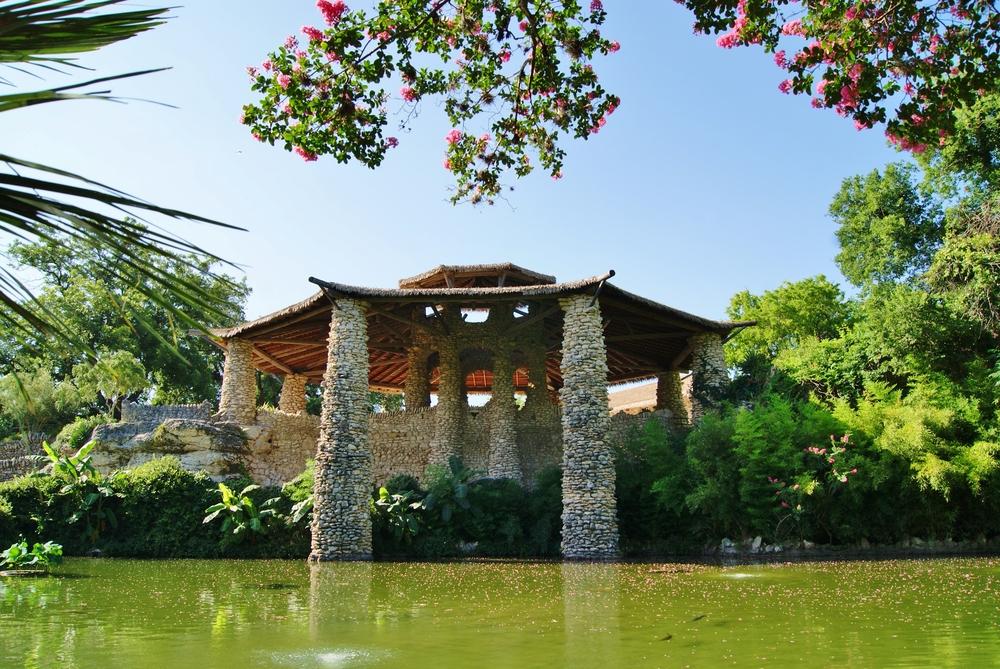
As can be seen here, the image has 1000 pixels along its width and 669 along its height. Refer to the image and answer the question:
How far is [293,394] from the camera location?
28.5 meters

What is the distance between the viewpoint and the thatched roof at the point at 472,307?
18.5m

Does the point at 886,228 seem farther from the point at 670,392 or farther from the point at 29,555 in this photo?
the point at 29,555

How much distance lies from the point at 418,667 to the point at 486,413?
17.9 meters

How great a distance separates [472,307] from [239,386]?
753 centimetres

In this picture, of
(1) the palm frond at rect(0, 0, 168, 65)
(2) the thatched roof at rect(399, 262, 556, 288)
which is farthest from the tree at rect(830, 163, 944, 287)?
(1) the palm frond at rect(0, 0, 168, 65)

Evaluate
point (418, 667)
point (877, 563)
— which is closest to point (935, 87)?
point (418, 667)

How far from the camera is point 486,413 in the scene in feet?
76.3

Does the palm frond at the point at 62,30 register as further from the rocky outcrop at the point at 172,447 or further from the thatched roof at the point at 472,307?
the rocky outcrop at the point at 172,447

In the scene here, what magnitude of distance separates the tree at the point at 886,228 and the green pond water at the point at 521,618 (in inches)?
657

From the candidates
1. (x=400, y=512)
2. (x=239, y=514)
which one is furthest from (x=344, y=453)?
(x=239, y=514)

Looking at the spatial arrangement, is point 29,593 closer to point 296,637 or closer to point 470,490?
point 296,637

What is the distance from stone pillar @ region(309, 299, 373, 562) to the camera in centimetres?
→ 1691

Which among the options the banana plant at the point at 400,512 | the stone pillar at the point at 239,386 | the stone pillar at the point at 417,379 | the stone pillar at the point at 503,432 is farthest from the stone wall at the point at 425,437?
the banana plant at the point at 400,512

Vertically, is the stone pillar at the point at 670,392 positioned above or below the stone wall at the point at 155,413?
above
